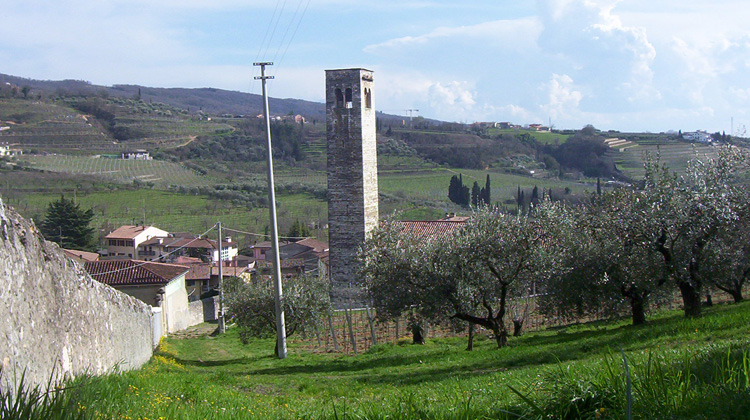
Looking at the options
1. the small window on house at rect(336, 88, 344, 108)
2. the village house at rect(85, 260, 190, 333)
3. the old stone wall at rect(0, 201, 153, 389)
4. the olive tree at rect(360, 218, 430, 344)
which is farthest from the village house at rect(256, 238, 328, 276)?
the old stone wall at rect(0, 201, 153, 389)

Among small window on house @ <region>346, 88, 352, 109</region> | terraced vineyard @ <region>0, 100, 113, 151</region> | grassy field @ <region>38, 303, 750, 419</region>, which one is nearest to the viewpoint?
grassy field @ <region>38, 303, 750, 419</region>

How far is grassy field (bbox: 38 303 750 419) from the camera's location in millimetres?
4781

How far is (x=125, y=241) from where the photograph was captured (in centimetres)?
5303

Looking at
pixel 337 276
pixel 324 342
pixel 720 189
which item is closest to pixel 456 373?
pixel 720 189

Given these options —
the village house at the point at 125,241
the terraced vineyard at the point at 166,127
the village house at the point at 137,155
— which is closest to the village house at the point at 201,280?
the village house at the point at 125,241

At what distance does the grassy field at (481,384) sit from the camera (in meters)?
4.78

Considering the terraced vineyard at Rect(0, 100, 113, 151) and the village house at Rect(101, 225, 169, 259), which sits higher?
the terraced vineyard at Rect(0, 100, 113, 151)

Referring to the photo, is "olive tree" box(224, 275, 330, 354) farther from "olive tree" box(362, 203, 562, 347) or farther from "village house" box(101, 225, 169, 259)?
"village house" box(101, 225, 169, 259)

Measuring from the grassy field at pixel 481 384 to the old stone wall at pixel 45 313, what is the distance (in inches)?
23.5

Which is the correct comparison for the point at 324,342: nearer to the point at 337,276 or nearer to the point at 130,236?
the point at 337,276

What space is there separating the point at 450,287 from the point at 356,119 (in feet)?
58.7

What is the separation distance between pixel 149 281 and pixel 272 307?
6.10 m

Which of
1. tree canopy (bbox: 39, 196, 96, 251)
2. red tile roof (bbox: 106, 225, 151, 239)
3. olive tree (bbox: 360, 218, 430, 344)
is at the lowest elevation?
red tile roof (bbox: 106, 225, 151, 239)

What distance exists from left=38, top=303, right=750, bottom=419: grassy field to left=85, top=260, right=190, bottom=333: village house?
5.81m
